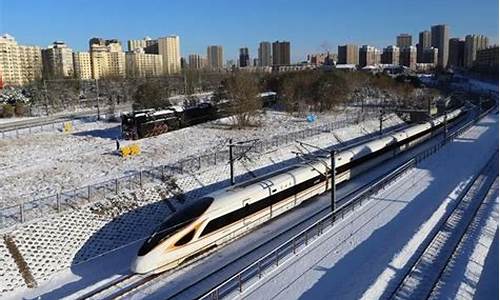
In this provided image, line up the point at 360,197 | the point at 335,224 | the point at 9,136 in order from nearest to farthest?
1. the point at 335,224
2. the point at 360,197
3. the point at 9,136

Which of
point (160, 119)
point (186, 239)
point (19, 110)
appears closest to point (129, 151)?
point (160, 119)

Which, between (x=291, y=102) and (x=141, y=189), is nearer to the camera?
(x=141, y=189)

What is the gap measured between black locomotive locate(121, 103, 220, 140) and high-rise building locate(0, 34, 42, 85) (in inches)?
2692

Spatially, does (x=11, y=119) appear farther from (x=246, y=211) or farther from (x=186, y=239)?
(x=186, y=239)

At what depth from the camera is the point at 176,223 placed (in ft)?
64.6

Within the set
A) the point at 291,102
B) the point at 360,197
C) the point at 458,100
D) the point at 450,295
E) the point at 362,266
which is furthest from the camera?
the point at 458,100

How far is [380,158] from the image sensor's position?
130ft

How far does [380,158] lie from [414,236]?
19572mm

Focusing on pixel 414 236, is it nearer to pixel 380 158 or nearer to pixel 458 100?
pixel 380 158

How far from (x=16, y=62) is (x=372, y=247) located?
12846 centimetres

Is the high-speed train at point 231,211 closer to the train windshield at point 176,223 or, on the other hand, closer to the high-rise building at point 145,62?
the train windshield at point 176,223

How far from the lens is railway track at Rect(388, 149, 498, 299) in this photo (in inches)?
639

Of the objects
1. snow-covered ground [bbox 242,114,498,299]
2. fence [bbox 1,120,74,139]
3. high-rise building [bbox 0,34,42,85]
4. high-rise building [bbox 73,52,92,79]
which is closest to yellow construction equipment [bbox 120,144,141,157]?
fence [bbox 1,120,74,139]

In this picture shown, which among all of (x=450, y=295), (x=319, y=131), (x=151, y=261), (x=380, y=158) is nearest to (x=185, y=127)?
(x=319, y=131)
